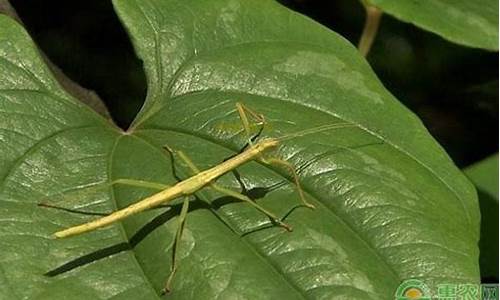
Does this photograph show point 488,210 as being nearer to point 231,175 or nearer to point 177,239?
point 231,175

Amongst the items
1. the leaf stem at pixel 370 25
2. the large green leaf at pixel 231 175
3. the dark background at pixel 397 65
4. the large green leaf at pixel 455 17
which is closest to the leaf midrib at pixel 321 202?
the large green leaf at pixel 231 175

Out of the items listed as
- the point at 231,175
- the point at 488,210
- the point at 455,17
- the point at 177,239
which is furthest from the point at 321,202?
the point at 488,210

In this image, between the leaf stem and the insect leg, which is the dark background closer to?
the leaf stem

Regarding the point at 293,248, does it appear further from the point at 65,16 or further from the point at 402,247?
the point at 65,16

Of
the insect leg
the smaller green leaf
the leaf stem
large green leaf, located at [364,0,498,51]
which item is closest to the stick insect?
the insect leg

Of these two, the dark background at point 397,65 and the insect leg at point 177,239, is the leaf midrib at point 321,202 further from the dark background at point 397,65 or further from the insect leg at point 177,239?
the dark background at point 397,65

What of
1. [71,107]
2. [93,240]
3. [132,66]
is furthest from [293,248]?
[132,66]
